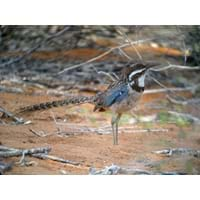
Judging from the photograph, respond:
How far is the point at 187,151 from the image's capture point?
3.53 m

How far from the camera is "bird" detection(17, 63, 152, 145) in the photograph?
3520 mm

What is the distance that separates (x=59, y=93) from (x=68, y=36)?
330mm

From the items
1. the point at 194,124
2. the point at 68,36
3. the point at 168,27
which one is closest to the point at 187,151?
the point at 194,124

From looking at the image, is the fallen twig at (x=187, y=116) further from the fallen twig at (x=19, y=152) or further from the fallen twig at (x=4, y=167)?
the fallen twig at (x=4, y=167)

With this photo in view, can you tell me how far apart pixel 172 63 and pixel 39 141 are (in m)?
0.87

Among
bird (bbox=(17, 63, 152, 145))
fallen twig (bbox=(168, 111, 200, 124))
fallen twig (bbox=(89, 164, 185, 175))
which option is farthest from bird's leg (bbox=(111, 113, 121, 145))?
fallen twig (bbox=(168, 111, 200, 124))

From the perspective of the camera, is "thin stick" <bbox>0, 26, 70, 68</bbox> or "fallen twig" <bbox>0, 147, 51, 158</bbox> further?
"thin stick" <bbox>0, 26, 70, 68</bbox>

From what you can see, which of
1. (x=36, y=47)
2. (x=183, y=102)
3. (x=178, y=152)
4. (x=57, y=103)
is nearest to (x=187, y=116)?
(x=183, y=102)

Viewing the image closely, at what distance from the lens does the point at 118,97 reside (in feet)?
11.5

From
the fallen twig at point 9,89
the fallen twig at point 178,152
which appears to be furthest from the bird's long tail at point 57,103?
the fallen twig at point 178,152

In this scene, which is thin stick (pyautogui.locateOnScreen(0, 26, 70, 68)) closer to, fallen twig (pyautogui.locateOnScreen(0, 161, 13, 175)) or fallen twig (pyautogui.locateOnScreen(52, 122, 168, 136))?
fallen twig (pyautogui.locateOnScreen(52, 122, 168, 136))
